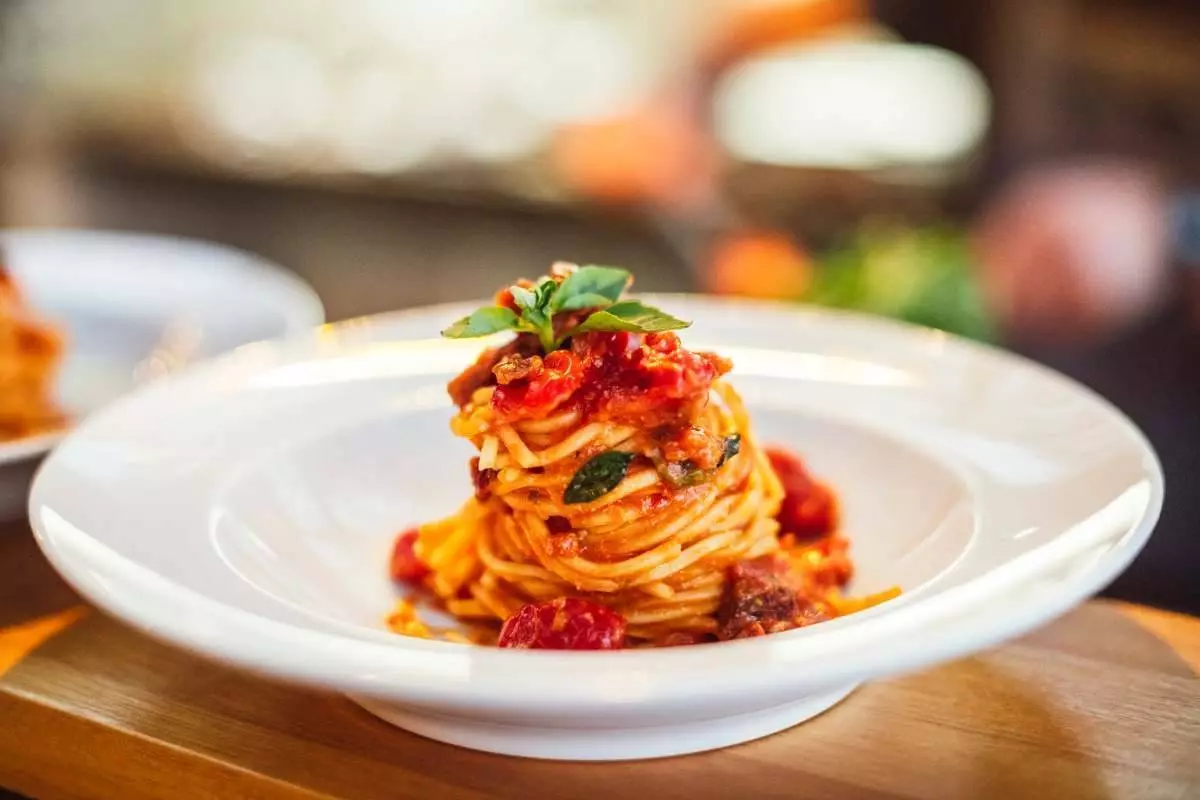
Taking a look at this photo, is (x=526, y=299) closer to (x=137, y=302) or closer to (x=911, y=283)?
(x=137, y=302)

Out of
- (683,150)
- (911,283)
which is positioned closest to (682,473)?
(911,283)

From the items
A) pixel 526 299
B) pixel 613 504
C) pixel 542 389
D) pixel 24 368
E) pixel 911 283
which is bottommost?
pixel 911 283

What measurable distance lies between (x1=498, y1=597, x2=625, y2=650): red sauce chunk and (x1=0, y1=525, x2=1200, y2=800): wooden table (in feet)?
0.57

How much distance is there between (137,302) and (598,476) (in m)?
1.97

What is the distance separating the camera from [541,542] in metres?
1.79

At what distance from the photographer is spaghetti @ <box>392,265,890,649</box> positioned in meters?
1.68

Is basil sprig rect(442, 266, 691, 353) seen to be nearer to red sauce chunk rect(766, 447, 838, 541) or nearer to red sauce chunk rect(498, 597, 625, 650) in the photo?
red sauce chunk rect(498, 597, 625, 650)

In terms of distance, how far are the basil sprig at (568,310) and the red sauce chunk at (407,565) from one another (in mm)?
428

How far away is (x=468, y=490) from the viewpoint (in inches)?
88.6

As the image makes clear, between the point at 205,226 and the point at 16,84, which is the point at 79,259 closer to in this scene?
the point at 205,226

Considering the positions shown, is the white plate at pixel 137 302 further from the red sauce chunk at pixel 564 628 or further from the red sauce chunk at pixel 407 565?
the red sauce chunk at pixel 564 628

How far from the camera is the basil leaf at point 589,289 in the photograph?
66.4 inches

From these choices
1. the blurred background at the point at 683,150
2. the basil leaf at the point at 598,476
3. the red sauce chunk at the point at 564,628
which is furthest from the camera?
the blurred background at the point at 683,150

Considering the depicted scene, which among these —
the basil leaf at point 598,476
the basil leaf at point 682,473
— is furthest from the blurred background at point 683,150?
the basil leaf at point 598,476
